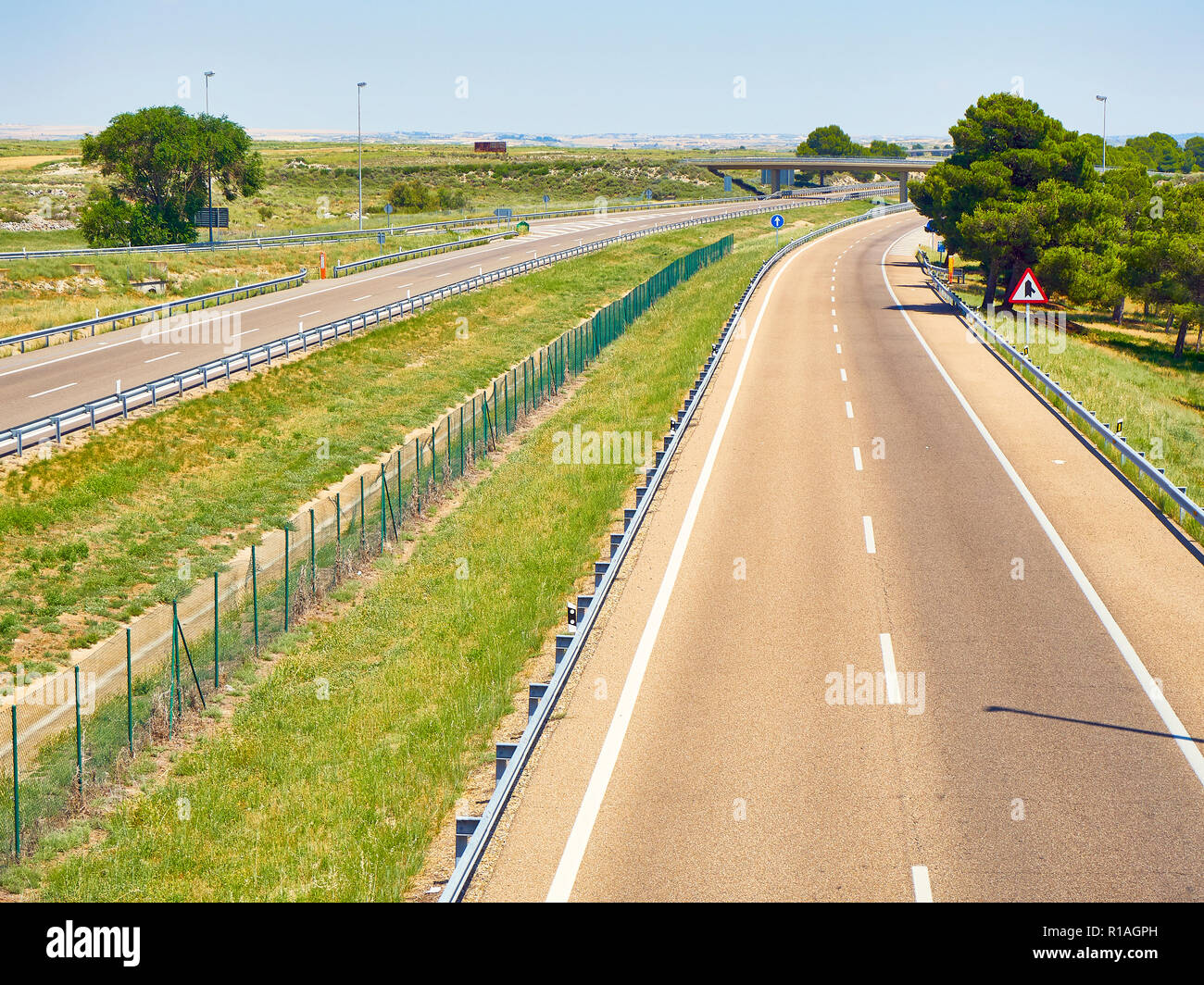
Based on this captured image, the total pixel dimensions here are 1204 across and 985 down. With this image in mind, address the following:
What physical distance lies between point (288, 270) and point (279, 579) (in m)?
46.7

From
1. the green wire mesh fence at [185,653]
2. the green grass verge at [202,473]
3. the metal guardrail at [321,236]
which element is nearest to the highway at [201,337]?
the green grass verge at [202,473]

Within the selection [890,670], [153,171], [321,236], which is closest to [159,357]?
[890,670]

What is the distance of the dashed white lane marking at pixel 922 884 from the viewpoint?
9039 millimetres

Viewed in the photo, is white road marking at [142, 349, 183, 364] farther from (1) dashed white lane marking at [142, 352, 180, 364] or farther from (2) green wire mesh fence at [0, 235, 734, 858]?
(2) green wire mesh fence at [0, 235, 734, 858]

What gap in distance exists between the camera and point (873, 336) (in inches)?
1604

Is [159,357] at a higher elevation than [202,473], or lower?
higher

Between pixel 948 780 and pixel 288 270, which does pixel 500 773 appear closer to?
pixel 948 780

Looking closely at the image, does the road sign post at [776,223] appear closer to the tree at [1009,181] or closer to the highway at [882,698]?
the tree at [1009,181]

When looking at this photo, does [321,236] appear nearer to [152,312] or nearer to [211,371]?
[152,312]

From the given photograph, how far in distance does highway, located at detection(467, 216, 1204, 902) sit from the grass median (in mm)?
1222

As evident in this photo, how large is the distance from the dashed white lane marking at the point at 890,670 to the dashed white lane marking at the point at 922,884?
11.4 feet

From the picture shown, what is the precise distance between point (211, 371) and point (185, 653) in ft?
67.1

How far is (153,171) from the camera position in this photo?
237 ft
